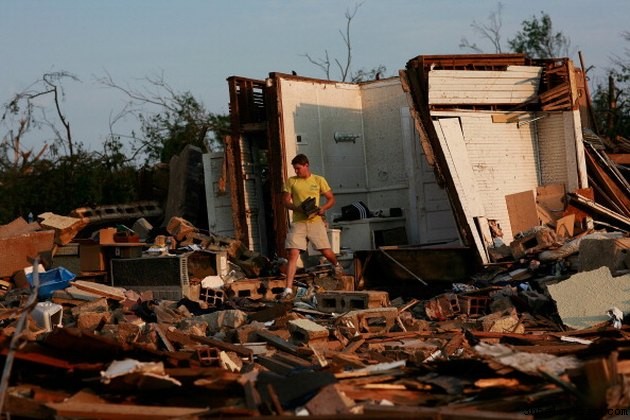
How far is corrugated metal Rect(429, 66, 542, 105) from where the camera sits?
15.8 metres

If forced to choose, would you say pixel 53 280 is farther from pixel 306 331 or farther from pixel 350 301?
pixel 306 331

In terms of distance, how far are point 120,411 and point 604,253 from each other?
7.77m

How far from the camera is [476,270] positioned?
14914 mm

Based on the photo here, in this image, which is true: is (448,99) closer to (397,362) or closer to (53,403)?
(397,362)

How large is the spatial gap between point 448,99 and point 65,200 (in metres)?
9.35

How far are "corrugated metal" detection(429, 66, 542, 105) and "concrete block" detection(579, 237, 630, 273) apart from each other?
3623 mm

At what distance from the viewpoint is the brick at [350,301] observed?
12.9m

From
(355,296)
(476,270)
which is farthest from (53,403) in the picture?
(476,270)

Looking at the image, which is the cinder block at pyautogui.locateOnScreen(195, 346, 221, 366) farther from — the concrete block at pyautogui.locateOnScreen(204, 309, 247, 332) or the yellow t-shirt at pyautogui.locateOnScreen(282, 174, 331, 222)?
the yellow t-shirt at pyautogui.locateOnScreen(282, 174, 331, 222)

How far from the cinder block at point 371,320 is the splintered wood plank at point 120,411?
4874 millimetres

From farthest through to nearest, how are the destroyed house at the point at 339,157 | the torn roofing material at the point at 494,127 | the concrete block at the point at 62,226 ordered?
the destroyed house at the point at 339,157
the concrete block at the point at 62,226
the torn roofing material at the point at 494,127

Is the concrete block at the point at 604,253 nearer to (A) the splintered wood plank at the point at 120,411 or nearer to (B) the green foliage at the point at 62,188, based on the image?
(A) the splintered wood plank at the point at 120,411

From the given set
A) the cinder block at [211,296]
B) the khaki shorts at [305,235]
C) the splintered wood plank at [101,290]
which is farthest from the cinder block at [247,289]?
the splintered wood plank at [101,290]


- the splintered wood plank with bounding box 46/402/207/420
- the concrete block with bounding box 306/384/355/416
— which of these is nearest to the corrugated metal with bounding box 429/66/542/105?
the concrete block with bounding box 306/384/355/416
